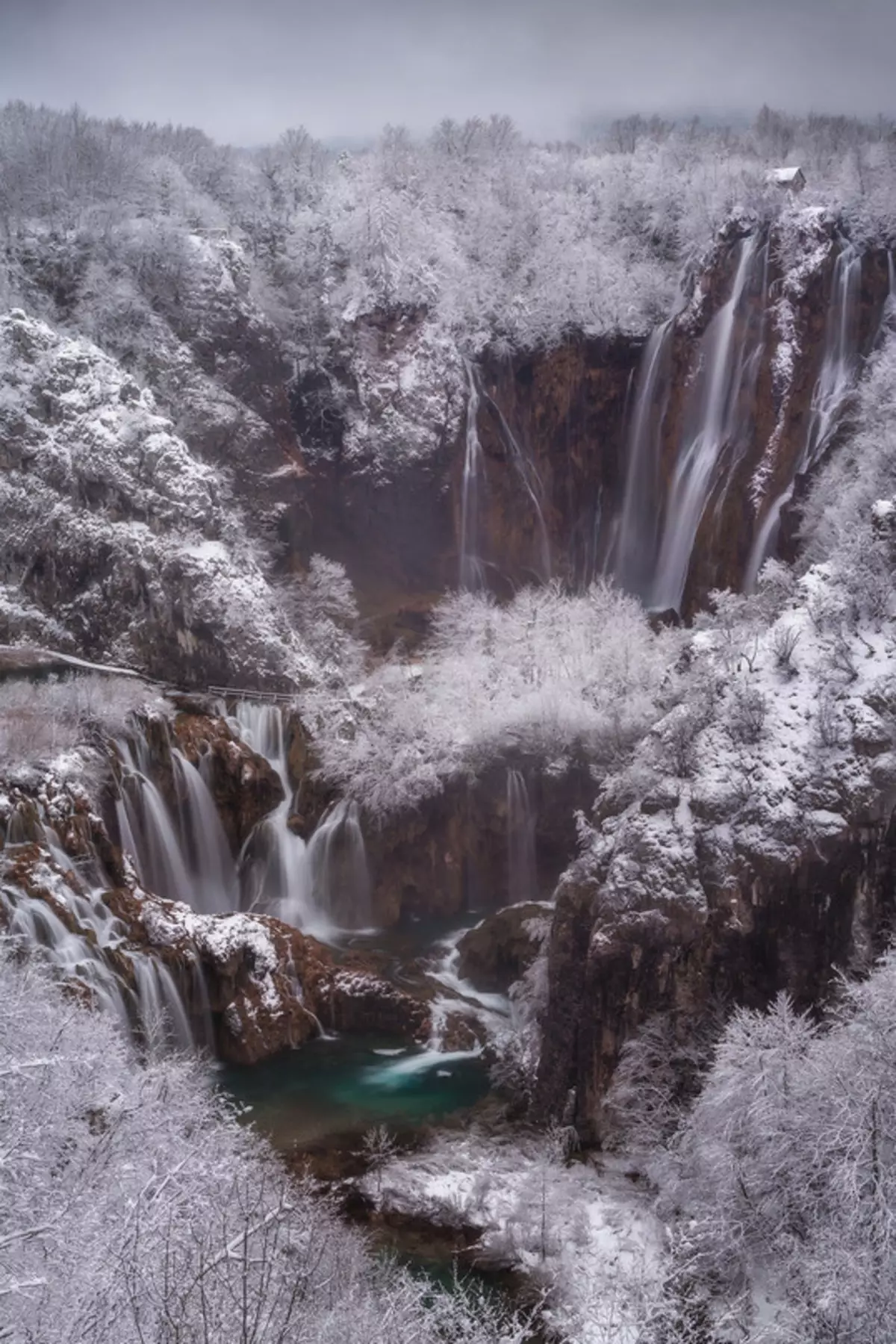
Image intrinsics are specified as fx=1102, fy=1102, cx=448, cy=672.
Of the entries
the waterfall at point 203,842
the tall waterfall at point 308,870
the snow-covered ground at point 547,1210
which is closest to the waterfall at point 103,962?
the waterfall at point 203,842

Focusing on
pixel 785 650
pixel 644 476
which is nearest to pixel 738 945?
pixel 785 650

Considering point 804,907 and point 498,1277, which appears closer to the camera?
point 498,1277

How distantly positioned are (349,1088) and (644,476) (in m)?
30.5

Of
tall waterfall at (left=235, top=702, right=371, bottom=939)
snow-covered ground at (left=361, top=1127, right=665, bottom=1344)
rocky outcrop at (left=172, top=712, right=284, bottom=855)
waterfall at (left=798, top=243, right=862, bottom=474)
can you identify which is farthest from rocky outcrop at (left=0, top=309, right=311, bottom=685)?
waterfall at (left=798, top=243, right=862, bottom=474)

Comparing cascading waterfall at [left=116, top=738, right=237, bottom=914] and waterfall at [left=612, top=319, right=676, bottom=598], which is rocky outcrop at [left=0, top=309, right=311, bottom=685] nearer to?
cascading waterfall at [left=116, top=738, right=237, bottom=914]

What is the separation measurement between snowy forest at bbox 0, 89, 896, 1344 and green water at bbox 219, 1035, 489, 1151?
0.13 meters

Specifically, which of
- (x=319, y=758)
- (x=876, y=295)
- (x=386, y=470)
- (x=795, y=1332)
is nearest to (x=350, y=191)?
(x=386, y=470)

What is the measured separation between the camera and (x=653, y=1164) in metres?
21.1

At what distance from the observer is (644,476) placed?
158 ft

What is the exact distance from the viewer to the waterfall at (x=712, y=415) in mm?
43781

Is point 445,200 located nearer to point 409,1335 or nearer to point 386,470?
point 386,470

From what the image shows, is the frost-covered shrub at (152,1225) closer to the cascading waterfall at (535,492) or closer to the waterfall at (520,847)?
the waterfall at (520,847)

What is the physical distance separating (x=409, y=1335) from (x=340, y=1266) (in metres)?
6.01

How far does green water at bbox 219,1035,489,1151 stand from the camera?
81.6ft
